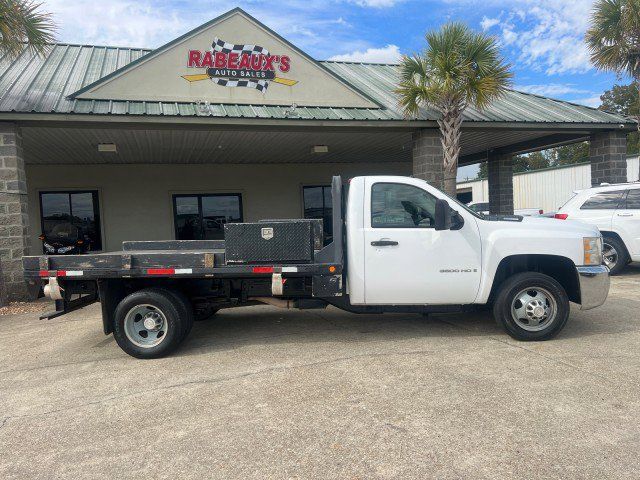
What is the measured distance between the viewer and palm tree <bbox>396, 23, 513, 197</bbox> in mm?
9586

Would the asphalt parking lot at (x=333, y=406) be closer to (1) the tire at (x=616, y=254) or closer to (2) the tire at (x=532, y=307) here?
(2) the tire at (x=532, y=307)

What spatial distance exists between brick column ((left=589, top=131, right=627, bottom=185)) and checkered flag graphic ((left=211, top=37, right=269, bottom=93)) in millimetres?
9253

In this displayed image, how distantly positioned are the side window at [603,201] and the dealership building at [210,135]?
246 cm

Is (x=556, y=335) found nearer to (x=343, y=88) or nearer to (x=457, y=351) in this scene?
(x=457, y=351)

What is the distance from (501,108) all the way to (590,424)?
34.2 feet

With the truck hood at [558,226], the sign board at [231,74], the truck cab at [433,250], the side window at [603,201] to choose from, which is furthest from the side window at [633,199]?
the sign board at [231,74]

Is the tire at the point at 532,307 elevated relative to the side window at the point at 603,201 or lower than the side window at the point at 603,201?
lower

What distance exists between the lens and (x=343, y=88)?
10672 mm

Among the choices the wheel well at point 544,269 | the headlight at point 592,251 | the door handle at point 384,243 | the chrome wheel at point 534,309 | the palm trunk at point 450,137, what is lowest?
→ the chrome wheel at point 534,309

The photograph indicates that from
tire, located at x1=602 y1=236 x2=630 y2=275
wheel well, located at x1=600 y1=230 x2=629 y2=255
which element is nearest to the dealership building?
wheel well, located at x1=600 y1=230 x2=629 y2=255

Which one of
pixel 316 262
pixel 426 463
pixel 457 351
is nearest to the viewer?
pixel 426 463

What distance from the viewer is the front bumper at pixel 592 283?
5.13m

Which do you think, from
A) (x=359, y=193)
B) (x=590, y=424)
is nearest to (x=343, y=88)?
(x=359, y=193)

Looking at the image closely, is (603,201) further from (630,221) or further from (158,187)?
(158,187)
